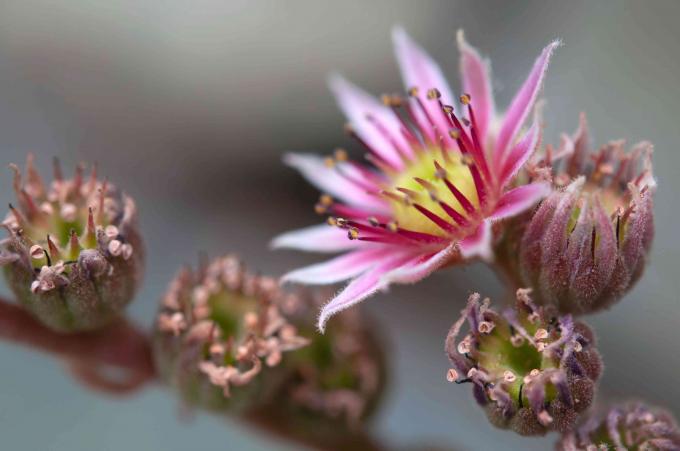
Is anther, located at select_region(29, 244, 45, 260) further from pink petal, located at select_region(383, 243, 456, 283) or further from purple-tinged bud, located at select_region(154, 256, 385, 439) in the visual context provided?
pink petal, located at select_region(383, 243, 456, 283)

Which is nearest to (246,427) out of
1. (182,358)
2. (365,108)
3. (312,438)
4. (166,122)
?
(312,438)

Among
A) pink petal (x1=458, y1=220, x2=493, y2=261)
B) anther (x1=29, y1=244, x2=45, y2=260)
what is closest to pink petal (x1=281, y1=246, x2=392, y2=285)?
pink petal (x1=458, y1=220, x2=493, y2=261)

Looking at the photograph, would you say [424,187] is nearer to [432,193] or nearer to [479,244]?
[432,193]

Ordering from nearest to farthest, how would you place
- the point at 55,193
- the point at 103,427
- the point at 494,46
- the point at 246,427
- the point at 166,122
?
the point at 55,193 < the point at 246,427 < the point at 103,427 < the point at 494,46 < the point at 166,122

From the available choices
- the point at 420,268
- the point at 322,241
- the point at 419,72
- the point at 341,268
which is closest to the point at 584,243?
the point at 420,268

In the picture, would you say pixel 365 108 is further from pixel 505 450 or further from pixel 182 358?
pixel 505 450
